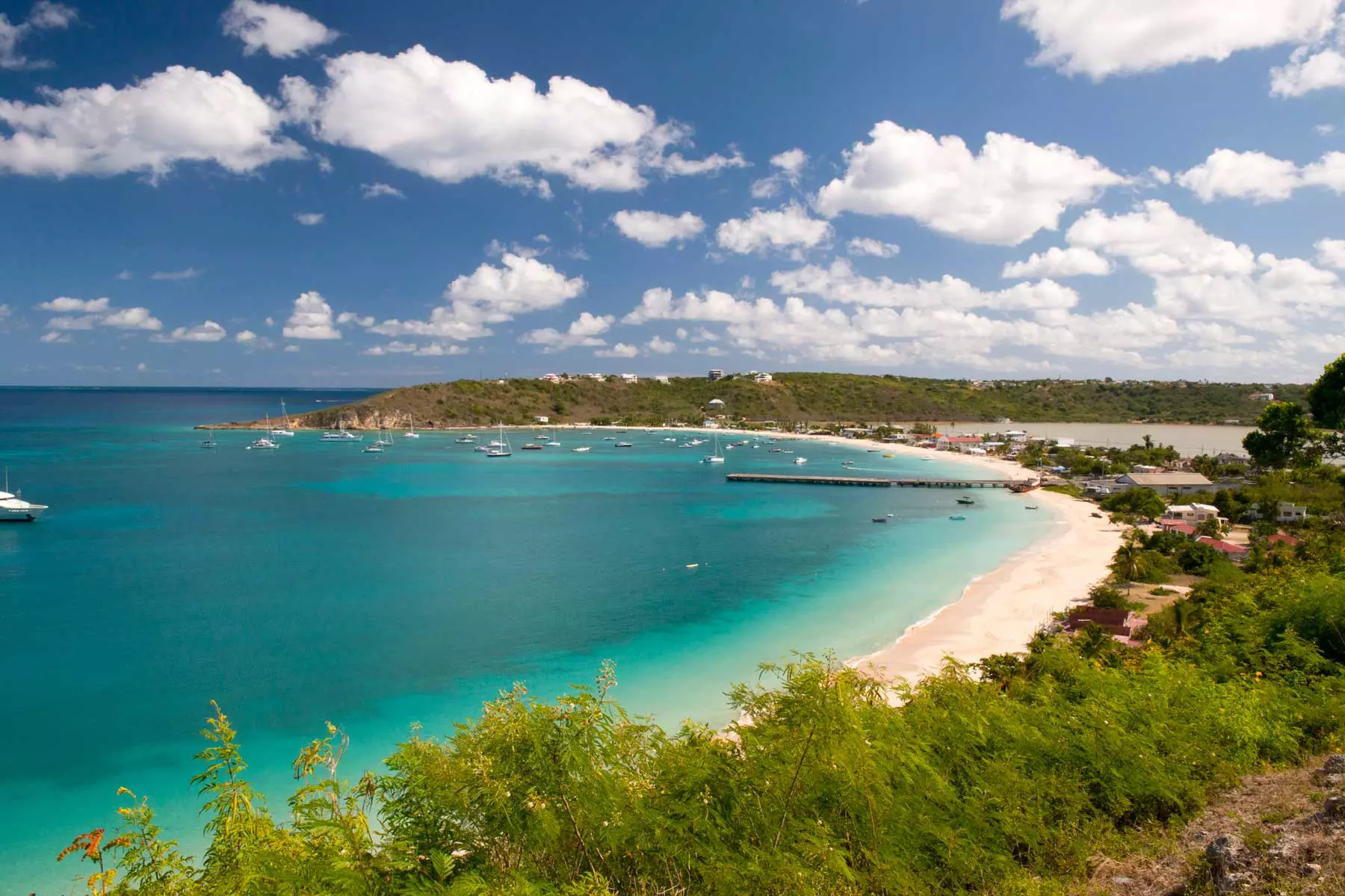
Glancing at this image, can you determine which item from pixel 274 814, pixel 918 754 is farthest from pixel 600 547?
pixel 918 754

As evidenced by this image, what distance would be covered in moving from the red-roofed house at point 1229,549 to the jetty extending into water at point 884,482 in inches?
1533

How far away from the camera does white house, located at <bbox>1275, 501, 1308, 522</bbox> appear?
44750 millimetres

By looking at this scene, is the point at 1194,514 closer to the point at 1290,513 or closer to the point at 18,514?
the point at 1290,513

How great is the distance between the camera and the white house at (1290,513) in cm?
4475

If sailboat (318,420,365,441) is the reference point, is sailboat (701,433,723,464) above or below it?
below

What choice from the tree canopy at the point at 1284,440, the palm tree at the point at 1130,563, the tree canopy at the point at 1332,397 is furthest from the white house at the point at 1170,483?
the palm tree at the point at 1130,563

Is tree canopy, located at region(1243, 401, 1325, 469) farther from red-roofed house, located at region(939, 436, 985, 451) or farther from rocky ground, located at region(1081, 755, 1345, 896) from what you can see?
rocky ground, located at region(1081, 755, 1345, 896)

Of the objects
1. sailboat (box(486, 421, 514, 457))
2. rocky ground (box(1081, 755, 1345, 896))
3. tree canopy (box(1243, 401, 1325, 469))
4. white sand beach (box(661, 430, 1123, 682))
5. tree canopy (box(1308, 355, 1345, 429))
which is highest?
tree canopy (box(1308, 355, 1345, 429))

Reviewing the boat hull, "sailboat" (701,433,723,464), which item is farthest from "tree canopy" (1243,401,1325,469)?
the boat hull

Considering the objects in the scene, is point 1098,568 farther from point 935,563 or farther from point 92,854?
point 92,854

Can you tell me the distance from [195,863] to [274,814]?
1661mm

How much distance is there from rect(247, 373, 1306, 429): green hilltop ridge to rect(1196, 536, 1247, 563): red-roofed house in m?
135

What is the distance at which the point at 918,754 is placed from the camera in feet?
29.5

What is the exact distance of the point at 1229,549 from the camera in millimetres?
37219
